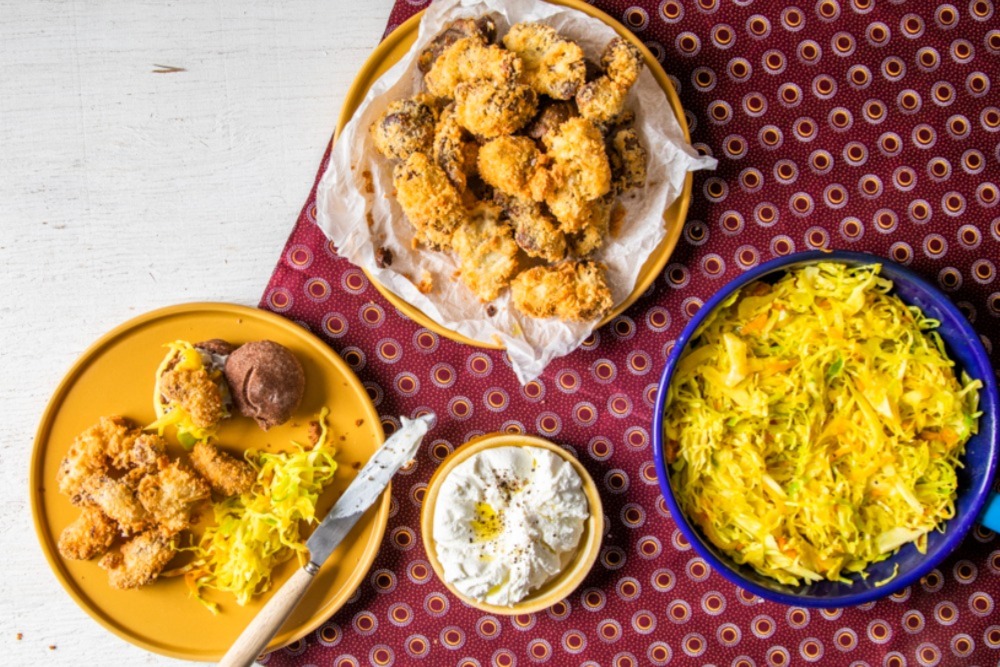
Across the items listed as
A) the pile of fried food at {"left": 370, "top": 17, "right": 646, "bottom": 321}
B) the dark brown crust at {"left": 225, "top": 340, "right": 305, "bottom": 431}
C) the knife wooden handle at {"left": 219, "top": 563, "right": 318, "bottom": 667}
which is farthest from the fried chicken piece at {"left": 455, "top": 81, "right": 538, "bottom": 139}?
the knife wooden handle at {"left": 219, "top": 563, "right": 318, "bottom": 667}

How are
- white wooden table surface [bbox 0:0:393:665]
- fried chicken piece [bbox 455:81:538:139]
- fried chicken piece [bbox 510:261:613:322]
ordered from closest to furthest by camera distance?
fried chicken piece [bbox 455:81:538:139] < fried chicken piece [bbox 510:261:613:322] < white wooden table surface [bbox 0:0:393:665]

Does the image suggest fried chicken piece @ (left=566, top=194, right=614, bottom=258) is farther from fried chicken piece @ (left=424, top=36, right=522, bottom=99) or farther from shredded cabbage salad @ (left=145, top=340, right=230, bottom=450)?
shredded cabbage salad @ (left=145, top=340, right=230, bottom=450)

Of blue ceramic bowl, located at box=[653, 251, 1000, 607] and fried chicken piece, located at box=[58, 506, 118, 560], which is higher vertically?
blue ceramic bowl, located at box=[653, 251, 1000, 607]

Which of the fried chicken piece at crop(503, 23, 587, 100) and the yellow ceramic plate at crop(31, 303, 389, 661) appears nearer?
the fried chicken piece at crop(503, 23, 587, 100)

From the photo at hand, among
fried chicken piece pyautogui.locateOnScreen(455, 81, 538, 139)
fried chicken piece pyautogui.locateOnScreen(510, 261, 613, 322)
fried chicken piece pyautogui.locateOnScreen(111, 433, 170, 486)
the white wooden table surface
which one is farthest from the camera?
the white wooden table surface

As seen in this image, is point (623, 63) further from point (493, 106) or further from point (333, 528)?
point (333, 528)

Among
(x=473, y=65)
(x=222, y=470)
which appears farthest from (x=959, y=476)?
(x=222, y=470)
